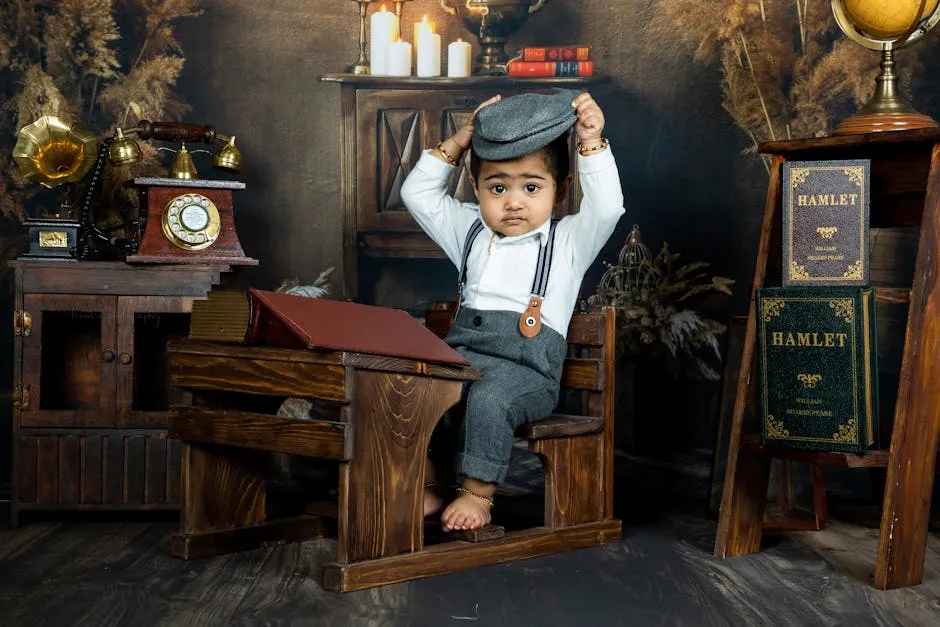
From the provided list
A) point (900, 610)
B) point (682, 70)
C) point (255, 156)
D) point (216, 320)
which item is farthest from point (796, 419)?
point (255, 156)

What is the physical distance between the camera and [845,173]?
2717mm

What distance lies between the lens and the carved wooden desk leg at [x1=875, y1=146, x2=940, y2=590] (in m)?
2.60

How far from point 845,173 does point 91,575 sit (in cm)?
210

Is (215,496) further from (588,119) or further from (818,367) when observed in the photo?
(818,367)

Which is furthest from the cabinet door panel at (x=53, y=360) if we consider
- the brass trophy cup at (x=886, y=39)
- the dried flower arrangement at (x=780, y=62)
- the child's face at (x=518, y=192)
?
the dried flower arrangement at (x=780, y=62)

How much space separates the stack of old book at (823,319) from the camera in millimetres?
2686

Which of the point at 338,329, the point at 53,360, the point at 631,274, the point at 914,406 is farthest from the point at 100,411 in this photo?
the point at 914,406

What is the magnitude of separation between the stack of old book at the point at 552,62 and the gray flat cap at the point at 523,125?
1.54 metres

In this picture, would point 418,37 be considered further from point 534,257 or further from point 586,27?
point 534,257

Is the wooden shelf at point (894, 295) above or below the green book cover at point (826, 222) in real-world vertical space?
below

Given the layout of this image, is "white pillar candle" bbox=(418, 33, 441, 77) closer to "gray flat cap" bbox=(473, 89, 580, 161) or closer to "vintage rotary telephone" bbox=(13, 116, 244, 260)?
"vintage rotary telephone" bbox=(13, 116, 244, 260)

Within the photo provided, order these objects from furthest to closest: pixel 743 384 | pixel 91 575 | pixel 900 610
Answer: pixel 743 384 → pixel 91 575 → pixel 900 610

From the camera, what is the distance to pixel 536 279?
308 cm

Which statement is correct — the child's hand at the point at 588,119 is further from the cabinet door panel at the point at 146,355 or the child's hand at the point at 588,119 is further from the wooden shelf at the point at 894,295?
the cabinet door panel at the point at 146,355
